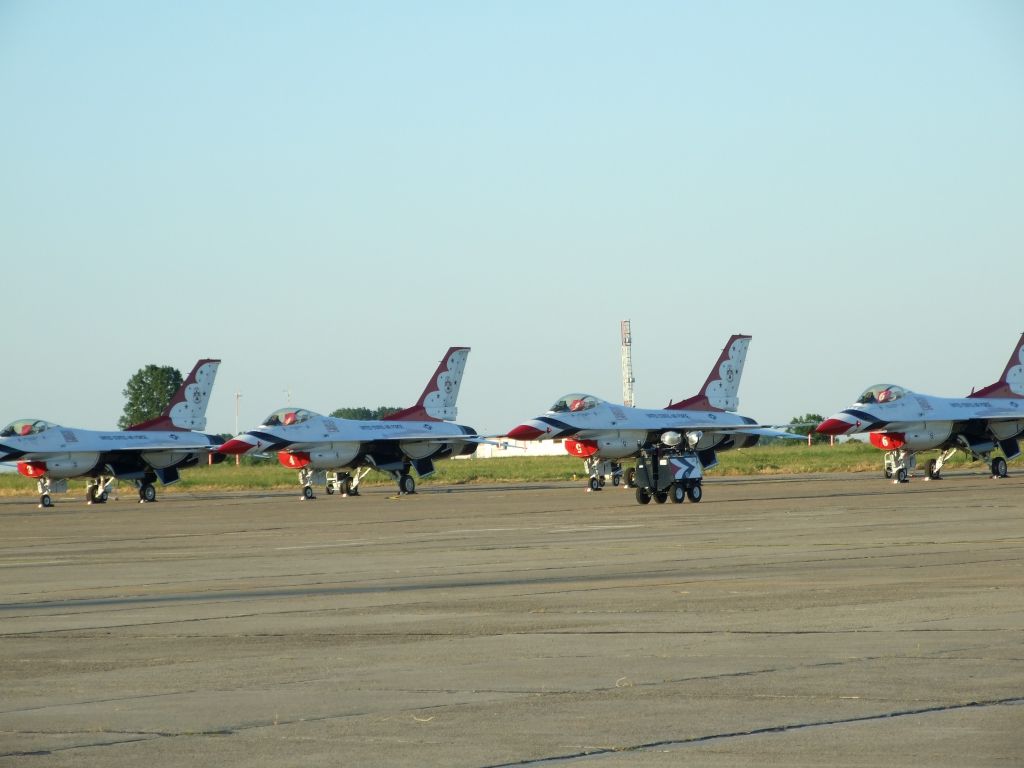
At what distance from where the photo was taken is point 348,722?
820 centimetres

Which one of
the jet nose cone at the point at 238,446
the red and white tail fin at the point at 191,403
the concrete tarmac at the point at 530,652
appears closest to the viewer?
the concrete tarmac at the point at 530,652

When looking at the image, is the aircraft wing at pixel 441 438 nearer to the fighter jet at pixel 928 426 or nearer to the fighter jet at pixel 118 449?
the fighter jet at pixel 118 449

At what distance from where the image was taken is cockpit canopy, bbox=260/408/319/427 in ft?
167

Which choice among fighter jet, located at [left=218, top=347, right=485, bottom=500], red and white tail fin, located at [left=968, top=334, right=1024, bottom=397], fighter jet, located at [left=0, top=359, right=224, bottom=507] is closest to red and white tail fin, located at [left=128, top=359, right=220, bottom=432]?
fighter jet, located at [left=0, top=359, right=224, bottom=507]

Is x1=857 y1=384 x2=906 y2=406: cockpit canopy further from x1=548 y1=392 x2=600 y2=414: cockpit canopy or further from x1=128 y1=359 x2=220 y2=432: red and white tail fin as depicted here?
x1=128 y1=359 x2=220 y2=432: red and white tail fin

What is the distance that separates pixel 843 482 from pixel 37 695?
131 feet

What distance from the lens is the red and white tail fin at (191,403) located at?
5625 cm

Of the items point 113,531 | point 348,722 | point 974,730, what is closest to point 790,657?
point 974,730

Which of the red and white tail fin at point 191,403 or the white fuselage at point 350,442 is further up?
the red and white tail fin at point 191,403

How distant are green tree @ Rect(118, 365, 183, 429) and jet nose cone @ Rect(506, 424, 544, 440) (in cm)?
10777

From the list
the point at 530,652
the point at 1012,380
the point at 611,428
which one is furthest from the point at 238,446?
the point at 530,652

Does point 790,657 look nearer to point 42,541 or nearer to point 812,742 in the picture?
point 812,742

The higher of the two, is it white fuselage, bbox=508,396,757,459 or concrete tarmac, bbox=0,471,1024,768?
white fuselage, bbox=508,396,757,459

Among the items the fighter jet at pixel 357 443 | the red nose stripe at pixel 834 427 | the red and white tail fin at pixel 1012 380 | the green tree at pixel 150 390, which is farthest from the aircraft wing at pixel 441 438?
the green tree at pixel 150 390
